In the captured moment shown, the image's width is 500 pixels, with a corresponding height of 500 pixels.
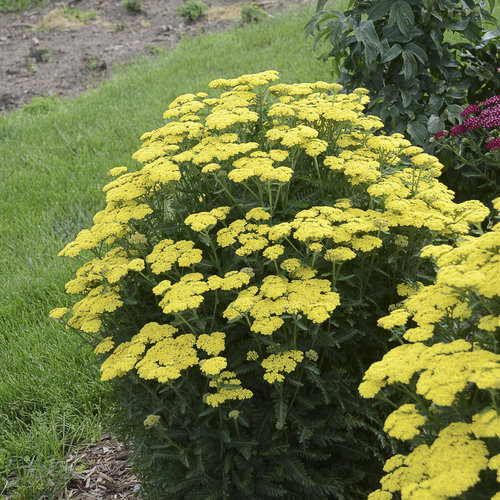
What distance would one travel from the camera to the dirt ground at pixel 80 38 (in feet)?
24.3

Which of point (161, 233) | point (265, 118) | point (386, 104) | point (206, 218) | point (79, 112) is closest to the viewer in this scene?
point (206, 218)

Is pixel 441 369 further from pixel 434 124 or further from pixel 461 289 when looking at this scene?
pixel 434 124

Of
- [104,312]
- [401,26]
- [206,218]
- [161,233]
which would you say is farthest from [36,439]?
[401,26]

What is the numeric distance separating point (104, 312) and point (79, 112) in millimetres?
4486

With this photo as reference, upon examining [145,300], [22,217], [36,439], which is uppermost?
[145,300]

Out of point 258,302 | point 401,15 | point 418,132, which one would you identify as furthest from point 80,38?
point 258,302

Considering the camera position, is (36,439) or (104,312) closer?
(104,312)

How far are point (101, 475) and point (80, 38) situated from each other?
7280 millimetres

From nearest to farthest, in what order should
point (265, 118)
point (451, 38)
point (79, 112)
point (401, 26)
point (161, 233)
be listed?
point (161, 233) → point (265, 118) → point (401, 26) → point (451, 38) → point (79, 112)

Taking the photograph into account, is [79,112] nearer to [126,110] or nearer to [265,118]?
[126,110]

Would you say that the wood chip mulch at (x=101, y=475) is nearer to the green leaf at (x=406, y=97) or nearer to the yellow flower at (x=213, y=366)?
the yellow flower at (x=213, y=366)

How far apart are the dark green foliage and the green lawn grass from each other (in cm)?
205

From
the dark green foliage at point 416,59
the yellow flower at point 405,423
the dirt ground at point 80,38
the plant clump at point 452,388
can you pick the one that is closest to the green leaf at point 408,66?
the dark green foliage at point 416,59

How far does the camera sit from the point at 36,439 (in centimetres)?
284
